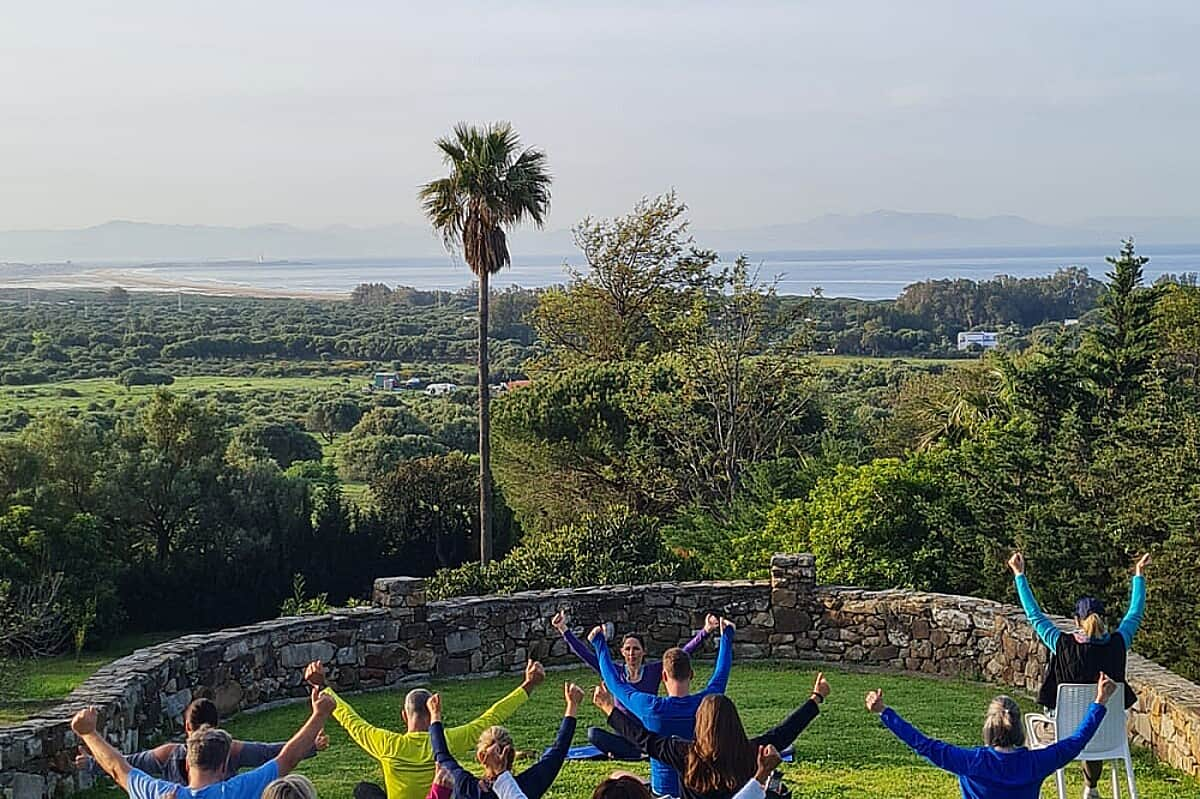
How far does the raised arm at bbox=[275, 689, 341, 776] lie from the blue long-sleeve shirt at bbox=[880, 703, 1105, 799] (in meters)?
2.35

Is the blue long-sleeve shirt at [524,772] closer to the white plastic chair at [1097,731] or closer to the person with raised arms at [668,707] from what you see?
the person with raised arms at [668,707]

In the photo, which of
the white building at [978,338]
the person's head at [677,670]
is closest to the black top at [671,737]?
the person's head at [677,670]

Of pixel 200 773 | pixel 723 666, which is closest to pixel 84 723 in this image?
pixel 200 773

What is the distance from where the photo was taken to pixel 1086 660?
789 centimetres

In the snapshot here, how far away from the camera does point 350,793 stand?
29.3ft

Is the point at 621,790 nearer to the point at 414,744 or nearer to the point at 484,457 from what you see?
the point at 414,744

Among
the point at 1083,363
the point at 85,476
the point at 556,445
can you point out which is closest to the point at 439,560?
the point at 556,445

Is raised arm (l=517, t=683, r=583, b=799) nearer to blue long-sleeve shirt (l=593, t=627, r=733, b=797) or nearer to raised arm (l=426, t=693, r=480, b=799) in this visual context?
raised arm (l=426, t=693, r=480, b=799)

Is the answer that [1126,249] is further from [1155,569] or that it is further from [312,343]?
A: [312,343]

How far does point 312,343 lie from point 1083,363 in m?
72.2

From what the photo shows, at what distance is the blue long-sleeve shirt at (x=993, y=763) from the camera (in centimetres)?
561

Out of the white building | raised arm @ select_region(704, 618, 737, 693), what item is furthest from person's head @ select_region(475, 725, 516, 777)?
the white building

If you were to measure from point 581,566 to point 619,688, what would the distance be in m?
9.84

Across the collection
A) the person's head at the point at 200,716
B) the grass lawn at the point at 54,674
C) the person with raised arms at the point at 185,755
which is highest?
the person's head at the point at 200,716
